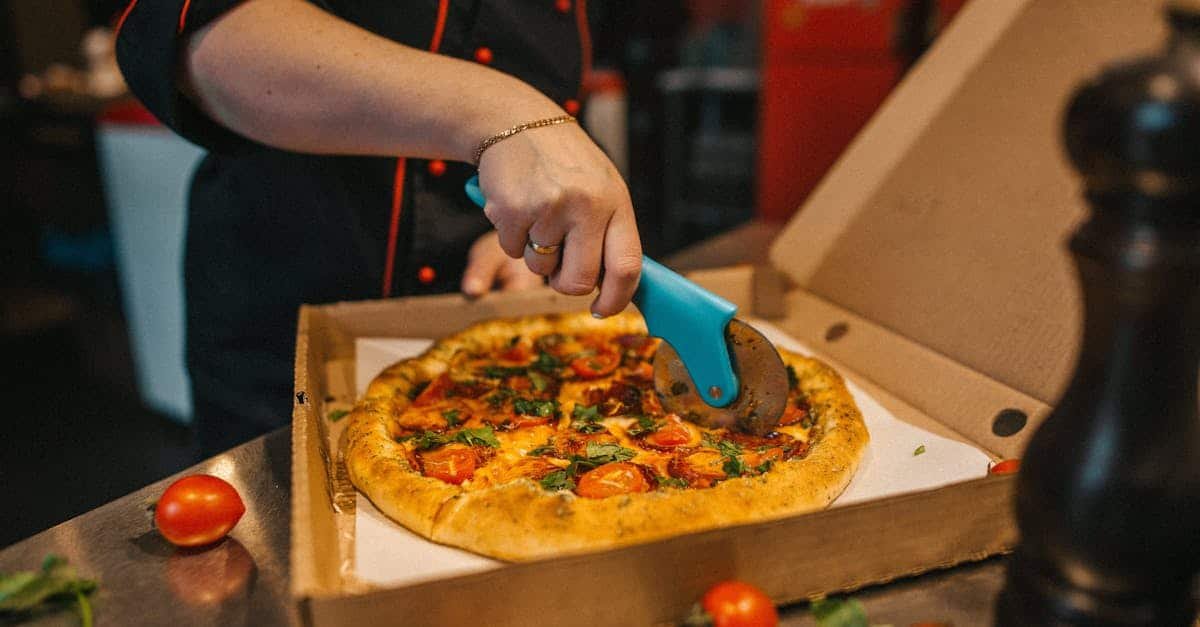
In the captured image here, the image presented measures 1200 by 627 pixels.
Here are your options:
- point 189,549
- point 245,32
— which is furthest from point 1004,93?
point 189,549

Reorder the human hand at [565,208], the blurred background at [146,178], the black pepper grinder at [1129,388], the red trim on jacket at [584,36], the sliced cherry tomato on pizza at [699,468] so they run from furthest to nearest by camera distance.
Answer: the blurred background at [146,178], the red trim on jacket at [584,36], the sliced cherry tomato on pizza at [699,468], the human hand at [565,208], the black pepper grinder at [1129,388]

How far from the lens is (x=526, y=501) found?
4.14ft

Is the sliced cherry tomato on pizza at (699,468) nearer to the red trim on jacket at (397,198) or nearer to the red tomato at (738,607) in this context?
the red tomato at (738,607)

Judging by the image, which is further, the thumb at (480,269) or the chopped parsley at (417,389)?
the thumb at (480,269)

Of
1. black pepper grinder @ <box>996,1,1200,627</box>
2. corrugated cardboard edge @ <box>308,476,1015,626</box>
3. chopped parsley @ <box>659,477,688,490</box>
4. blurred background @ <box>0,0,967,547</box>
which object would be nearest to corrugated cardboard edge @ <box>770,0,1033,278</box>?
blurred background @ <box>0,0,967,547</box>

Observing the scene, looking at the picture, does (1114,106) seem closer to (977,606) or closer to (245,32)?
(977,606)

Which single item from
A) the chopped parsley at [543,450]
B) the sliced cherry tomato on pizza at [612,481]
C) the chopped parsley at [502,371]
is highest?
the sliced cherry tomato on pizza at [612,481]

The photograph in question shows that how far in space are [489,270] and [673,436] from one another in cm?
72

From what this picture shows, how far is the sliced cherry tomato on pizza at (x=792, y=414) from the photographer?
67.0 inches

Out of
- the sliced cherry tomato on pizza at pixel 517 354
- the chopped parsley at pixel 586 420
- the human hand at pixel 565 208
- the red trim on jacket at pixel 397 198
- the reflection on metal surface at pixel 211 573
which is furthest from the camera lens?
the sliced cherry tomato on pizza at pixel 517 354

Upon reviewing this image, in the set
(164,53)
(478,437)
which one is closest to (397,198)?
(164,53)

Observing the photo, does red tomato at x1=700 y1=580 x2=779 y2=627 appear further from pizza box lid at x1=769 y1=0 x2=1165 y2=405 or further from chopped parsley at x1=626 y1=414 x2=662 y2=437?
pizza box lid at x1=769 y1=0 x2=1165 y2=405

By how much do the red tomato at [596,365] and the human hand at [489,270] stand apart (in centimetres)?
25

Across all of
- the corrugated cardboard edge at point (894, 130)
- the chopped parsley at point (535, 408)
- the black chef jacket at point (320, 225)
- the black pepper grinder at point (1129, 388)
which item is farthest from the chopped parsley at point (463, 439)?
the corrugated cardboard edge at point (894, 130)
